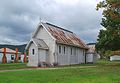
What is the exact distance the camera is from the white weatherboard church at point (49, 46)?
154 ft

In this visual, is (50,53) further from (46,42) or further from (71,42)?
(71,42)

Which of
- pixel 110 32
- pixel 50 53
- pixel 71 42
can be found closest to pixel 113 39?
pixel 110 32

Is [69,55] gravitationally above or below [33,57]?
above

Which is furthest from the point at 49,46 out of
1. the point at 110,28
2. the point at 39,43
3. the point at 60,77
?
the point at 60,77

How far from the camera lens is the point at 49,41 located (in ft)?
162

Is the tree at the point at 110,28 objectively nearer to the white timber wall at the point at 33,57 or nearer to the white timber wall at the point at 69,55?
the white timber wall at the point at 69,55

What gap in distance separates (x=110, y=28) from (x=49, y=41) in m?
11.2

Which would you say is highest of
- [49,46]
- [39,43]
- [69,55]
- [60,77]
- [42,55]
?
[39,43]

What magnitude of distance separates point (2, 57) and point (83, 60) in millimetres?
21029

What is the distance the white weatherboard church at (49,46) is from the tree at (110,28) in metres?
5.81

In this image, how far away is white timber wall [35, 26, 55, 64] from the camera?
4898cm

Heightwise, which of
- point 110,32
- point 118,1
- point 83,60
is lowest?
point 83,60

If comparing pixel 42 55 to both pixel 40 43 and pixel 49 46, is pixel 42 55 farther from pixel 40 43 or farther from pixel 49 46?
pixel 49 46

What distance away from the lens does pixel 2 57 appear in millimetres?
73688
